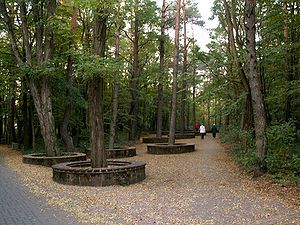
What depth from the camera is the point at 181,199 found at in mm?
7848

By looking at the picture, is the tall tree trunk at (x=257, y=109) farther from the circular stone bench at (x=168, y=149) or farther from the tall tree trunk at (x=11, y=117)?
the tall tree trunk at (x=11, y=117)

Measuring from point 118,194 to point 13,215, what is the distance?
276cm

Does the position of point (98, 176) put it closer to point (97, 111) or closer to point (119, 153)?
point (97, 111)

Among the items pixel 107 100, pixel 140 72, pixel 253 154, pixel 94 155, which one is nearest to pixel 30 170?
pixel 94 155

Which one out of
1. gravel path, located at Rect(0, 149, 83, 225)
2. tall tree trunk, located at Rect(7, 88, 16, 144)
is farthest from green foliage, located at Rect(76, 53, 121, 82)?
tall tree trunk, located at Rect(7, 88, 16, 144)

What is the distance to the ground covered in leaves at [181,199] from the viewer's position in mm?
6238

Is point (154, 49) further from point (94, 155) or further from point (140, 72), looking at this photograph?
point (94, 155)

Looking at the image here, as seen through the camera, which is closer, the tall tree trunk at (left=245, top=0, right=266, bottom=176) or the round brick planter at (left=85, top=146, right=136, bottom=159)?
the tall tree trunk at (left=245, top=0, right=266, bottom=176)

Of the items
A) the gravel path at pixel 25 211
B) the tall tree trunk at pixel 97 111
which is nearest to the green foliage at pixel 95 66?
the tall tree trunk at pixel 97 111

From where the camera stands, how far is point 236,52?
13.8 metres

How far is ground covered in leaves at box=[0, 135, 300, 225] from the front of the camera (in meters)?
6.24

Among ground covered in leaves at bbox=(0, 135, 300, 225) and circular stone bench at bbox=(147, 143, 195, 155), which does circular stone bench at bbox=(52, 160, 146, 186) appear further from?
circular stone bench at bbox=(147, 143, 195, 155)

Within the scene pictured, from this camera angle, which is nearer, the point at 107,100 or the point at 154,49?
the point at 107,100

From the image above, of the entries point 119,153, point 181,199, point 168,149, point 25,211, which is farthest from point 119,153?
point 25,211
